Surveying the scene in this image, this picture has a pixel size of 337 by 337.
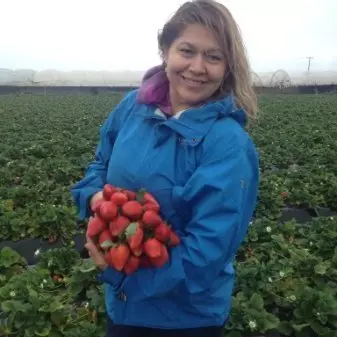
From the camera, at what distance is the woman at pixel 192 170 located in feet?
5.59

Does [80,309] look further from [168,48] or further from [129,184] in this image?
[168,48]

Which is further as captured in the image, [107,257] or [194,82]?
[194,82]

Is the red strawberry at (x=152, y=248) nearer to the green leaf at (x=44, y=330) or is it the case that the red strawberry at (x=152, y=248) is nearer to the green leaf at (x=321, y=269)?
the green leaf at (x=44, y=330)

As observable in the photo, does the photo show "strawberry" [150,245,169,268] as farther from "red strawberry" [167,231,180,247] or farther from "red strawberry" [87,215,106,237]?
"red strawberry" [87,215,106,237]

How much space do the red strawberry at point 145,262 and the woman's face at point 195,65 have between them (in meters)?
0.71

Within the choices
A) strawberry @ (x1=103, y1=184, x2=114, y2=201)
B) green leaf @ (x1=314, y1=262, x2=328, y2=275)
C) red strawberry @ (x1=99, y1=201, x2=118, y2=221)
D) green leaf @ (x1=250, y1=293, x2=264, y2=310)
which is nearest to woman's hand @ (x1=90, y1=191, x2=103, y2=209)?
strawberry @ (x1=103, y1=184, x2=114, y2=201)

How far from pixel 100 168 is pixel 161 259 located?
0.84 meters

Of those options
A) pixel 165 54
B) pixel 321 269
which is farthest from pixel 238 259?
pixel 165 54

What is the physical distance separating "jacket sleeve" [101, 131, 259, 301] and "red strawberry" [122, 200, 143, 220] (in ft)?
0.60

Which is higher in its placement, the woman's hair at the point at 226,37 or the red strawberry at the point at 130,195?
the woman's hair at the point at 226,37

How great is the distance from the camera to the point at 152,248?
165cm

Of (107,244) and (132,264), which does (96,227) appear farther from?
(132,264)

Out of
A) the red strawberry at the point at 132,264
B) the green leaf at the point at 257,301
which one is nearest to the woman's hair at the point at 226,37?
the red strawberry at the point at 132,264

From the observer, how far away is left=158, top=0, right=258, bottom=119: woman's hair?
186 cm
